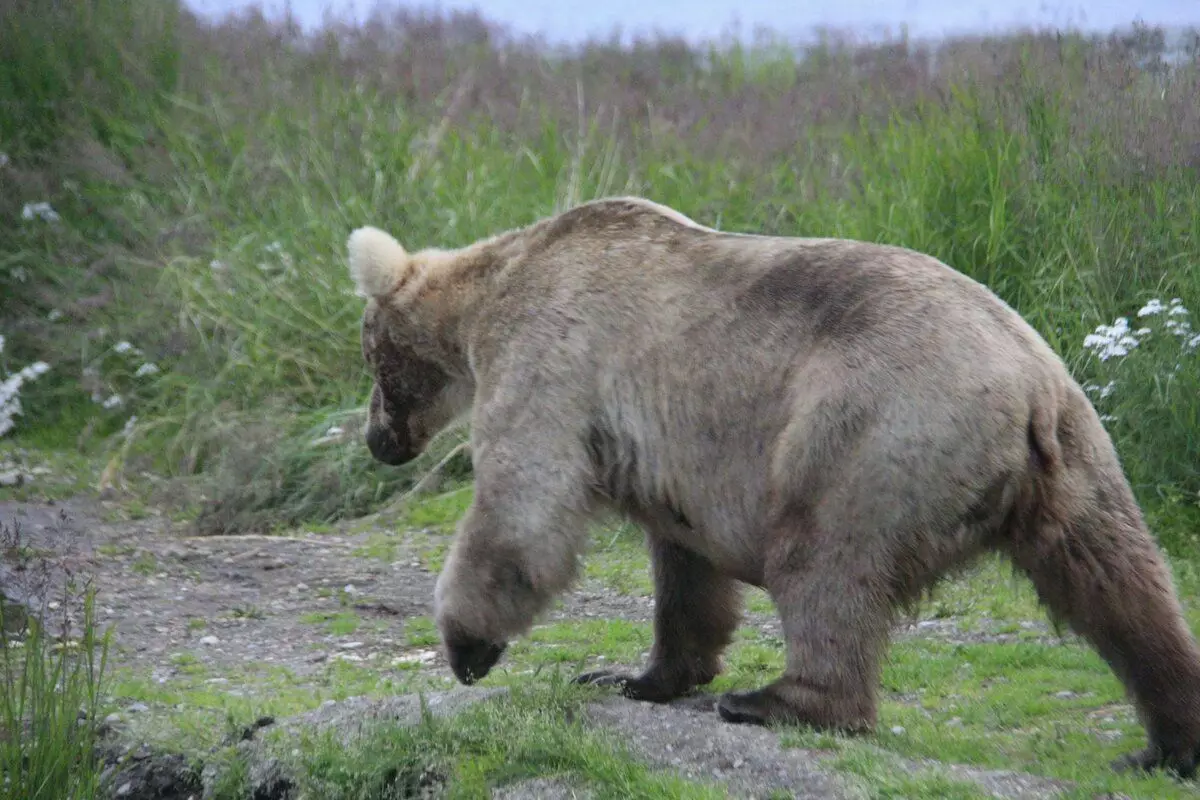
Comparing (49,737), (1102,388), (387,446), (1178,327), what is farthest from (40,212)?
(1178,327)

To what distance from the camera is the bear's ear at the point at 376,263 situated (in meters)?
5.98

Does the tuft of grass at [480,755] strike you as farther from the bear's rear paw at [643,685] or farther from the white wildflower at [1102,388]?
the white wildflower at [1102,388]

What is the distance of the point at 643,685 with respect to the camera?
18.0 feet

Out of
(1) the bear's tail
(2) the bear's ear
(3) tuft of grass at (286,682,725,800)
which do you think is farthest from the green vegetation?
(2) the bear's ear

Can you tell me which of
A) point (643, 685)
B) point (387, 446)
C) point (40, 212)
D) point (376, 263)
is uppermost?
point (376, 263)

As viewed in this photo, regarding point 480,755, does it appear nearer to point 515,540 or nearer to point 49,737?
point 515,540

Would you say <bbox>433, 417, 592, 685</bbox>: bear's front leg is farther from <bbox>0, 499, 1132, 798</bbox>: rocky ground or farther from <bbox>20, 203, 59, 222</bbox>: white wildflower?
<bbox>20, 203, 59, 222</bbox>: white wildflower

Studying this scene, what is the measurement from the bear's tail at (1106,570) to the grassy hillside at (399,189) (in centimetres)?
303

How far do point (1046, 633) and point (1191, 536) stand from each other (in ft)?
3.65

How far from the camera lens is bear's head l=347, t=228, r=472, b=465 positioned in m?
5.91

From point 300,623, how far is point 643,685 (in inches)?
103

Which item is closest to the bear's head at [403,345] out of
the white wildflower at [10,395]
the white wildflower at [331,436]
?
the white wildflower at [331,436]

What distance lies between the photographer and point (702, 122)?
13.3 meters

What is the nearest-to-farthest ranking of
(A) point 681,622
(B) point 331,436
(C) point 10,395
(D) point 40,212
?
(A) point 681,622 < (B) point 331,436 < (C) point 10,395 < (D) point 40,212
